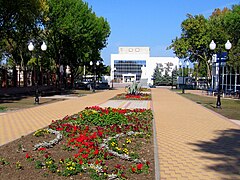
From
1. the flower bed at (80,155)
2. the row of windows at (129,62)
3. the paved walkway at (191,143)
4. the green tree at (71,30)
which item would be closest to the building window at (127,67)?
the row of windows at (129,62)

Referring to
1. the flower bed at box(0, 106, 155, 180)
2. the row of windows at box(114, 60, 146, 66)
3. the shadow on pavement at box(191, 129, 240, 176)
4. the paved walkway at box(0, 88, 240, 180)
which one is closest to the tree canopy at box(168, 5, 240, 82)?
the paved walkway at box(0, 88, 240, 180)

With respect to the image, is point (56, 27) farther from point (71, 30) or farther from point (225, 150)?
point (225, 150)

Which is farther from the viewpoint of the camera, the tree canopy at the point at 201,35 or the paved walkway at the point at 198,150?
the tree canopy at the point at 201,35

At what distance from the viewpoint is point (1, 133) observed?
9.38 m

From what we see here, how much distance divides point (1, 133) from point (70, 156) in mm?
3793

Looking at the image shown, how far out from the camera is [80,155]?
6438 millimetres

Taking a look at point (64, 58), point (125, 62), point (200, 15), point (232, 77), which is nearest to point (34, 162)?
point (232, 77)

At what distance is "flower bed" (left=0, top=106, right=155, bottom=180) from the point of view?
5434mm

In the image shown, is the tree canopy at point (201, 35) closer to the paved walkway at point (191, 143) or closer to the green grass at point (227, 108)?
the green grass at point (227, 108)

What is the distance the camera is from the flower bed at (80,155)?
543cm

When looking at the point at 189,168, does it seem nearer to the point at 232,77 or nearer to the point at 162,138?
the point at 162,138

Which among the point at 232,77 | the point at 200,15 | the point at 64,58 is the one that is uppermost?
the point at 200,15

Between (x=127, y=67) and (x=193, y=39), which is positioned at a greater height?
(x=193, y=39)

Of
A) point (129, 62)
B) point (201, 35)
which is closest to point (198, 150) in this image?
point (201, 35)
